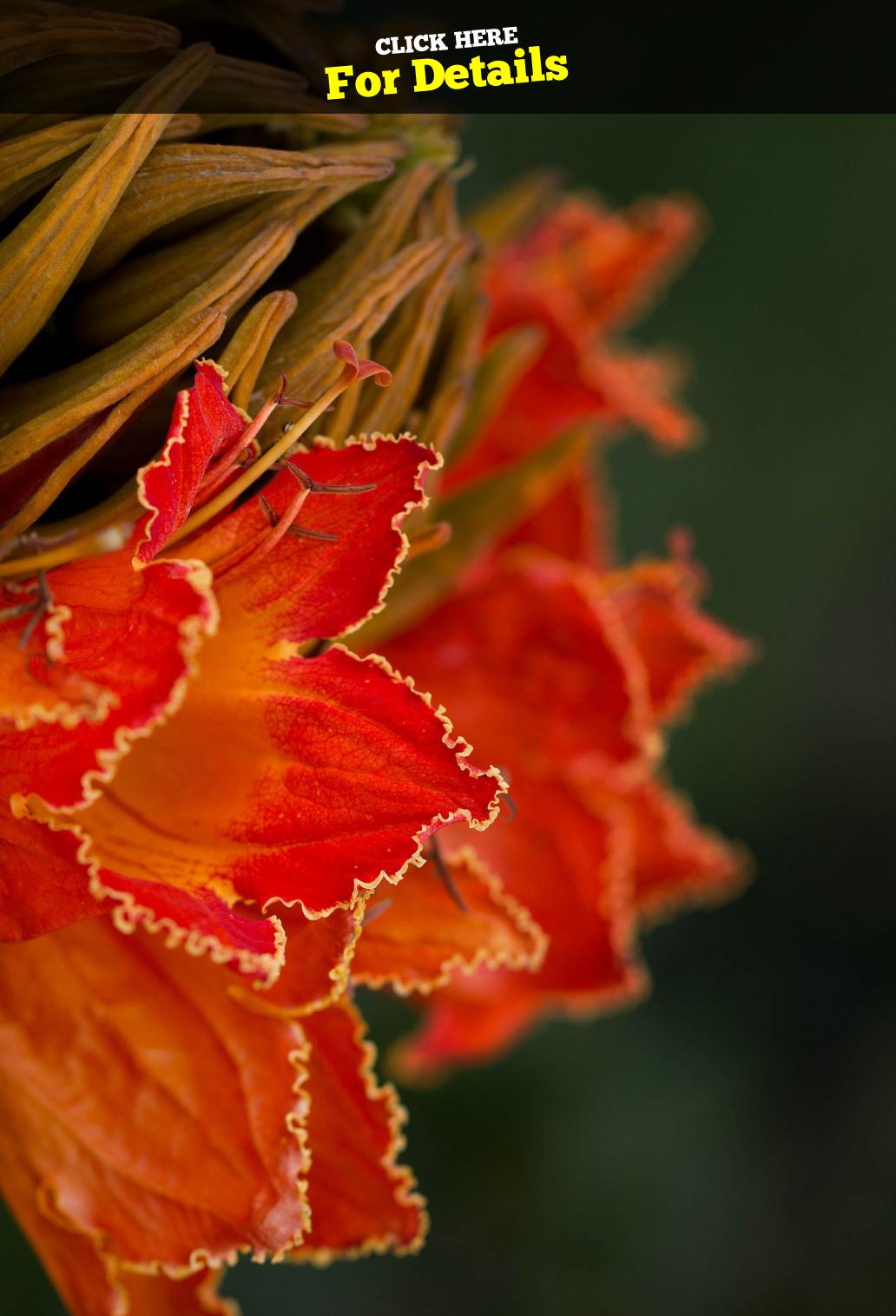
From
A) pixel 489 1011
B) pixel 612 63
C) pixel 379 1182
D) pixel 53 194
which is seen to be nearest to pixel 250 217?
pixel 53 194

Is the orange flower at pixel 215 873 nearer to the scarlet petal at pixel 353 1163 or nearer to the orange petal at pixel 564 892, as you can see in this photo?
the scarlet petal at pixel 353 1163

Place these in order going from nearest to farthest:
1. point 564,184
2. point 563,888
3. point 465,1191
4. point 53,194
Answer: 1. point 53,194
2. point 563,888
3. point 465,1191
4. point 564,184

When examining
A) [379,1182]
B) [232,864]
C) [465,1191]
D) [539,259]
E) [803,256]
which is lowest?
[465,1191]

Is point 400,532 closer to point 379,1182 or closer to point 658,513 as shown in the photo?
point 379,1182

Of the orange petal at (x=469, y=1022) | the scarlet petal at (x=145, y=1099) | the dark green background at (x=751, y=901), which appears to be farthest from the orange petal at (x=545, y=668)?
the dark green background at (x=751, y=901)

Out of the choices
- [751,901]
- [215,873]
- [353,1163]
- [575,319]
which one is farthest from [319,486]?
[751,901]

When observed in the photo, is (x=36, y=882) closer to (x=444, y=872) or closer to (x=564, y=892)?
(x=444, y=872)

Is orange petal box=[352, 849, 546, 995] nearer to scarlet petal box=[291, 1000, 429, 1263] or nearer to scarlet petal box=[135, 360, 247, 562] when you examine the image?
scarlet petal box=[291, 1000, 429, 1263]
